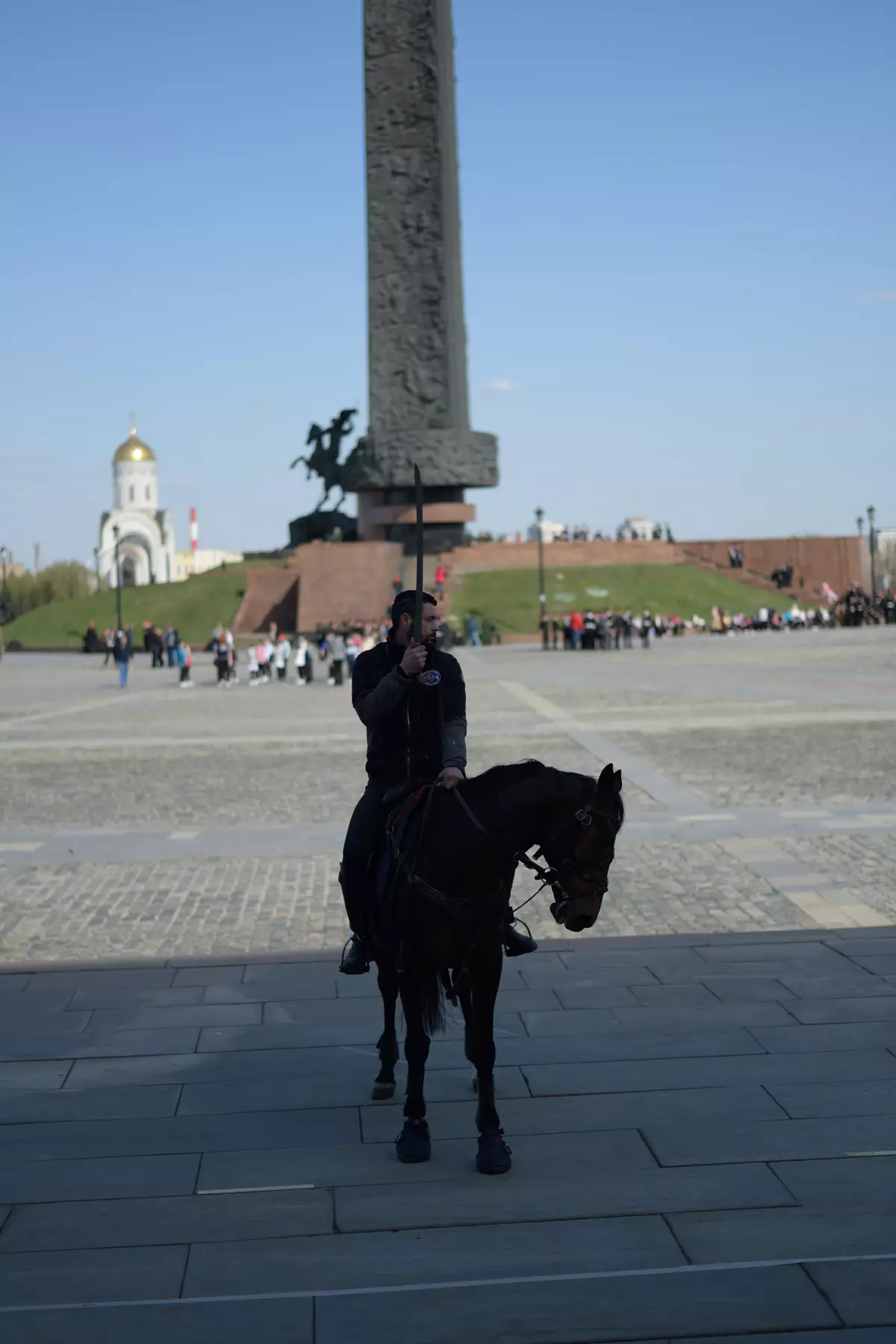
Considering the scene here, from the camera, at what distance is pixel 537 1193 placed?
15.9 feet

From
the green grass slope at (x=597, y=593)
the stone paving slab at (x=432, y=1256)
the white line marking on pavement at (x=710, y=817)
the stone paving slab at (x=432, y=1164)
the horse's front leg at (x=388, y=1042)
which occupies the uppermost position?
the green grass slope at (x=597, y=593)

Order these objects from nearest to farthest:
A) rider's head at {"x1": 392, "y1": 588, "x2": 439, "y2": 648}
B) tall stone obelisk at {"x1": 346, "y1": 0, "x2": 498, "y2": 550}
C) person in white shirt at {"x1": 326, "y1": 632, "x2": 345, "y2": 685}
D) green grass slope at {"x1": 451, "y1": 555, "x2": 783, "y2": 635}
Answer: rider's head at {"x1": 392, "y1": 588, "x2": 439, "y2": 648} → person in white shirt at {"x1": 326, "y1": 632, "x2": 345, "y2": 685} → tall stone obelisk at {"x1": 346, "y1": 0, "x2": 498, "y2": 550} → green grass slope at {"x1": 451, "y1": 555, "x2": 783, "y2": 635}

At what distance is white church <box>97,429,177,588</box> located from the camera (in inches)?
5556

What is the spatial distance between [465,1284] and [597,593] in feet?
207

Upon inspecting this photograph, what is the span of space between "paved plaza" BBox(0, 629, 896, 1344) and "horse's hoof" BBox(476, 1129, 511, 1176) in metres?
0.05

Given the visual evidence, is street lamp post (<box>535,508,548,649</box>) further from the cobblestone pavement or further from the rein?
the rein

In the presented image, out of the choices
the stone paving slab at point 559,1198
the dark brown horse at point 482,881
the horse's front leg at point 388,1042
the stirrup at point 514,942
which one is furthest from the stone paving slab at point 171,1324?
the horse's front leg at point 388,1042

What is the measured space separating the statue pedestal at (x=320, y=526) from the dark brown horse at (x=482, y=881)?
2716 inches

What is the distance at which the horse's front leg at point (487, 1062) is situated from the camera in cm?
501

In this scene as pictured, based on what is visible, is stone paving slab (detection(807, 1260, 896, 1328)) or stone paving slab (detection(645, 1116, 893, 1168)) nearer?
stone paving slab (detection(807, 1260, 896, 1328))

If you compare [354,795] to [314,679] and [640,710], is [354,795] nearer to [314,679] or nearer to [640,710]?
[640,710]

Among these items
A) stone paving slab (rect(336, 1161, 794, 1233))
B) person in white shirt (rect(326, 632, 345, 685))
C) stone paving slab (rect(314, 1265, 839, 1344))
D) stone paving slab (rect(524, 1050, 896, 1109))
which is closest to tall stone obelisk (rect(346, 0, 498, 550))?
person in white shirt (rect(326, 632, 345, 685))

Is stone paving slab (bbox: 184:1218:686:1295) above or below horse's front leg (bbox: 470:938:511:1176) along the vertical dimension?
below

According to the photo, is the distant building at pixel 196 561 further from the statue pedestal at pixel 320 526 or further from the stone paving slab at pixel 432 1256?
the stone paving slab at pixel 432 1256
